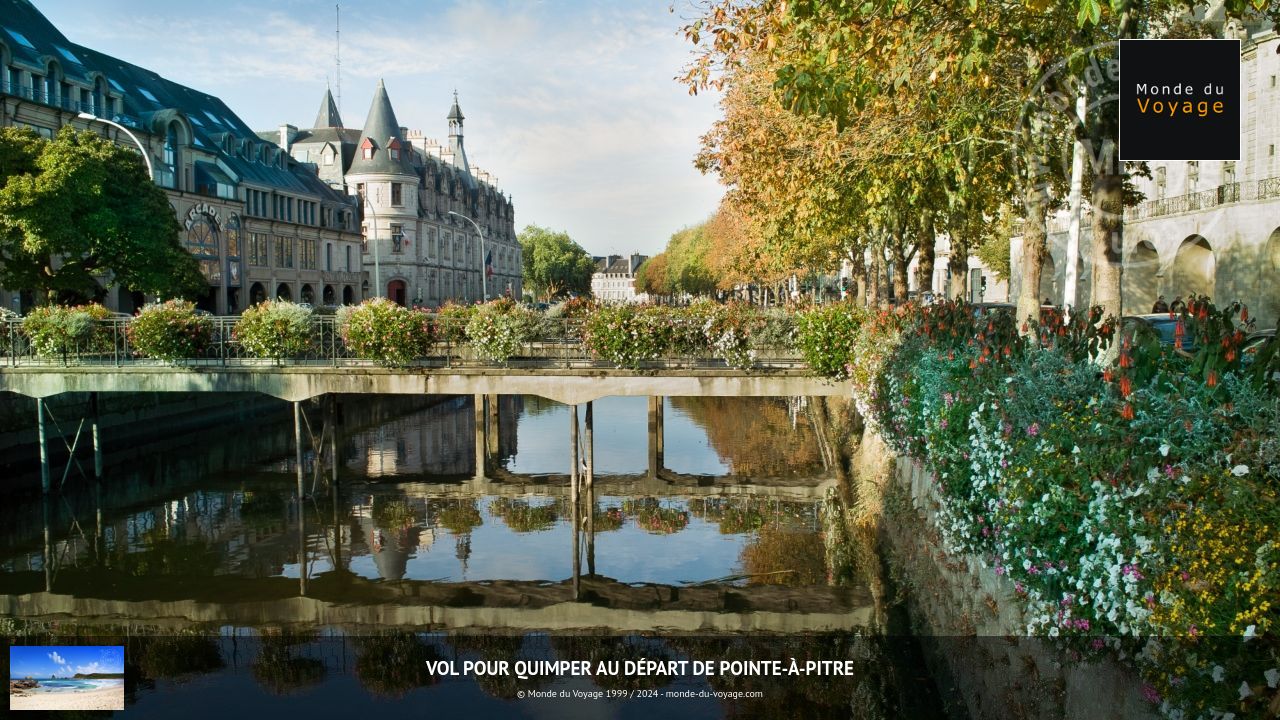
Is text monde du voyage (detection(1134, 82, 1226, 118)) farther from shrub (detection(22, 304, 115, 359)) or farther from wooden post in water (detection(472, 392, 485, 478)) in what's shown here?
shrub (detection(22, 304, 115, 359))

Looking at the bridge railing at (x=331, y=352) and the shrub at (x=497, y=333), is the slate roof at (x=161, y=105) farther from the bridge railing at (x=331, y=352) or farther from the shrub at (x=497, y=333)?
the shrub at (x=497, y=333)

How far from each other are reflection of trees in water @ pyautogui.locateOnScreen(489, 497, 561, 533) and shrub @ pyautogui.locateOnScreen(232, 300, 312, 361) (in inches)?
245

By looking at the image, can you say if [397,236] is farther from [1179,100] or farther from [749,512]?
[1179,100]

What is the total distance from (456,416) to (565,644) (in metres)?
27.8

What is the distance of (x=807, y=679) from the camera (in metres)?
12.3

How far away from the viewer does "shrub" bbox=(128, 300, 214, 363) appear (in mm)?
23375

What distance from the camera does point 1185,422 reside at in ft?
18.9

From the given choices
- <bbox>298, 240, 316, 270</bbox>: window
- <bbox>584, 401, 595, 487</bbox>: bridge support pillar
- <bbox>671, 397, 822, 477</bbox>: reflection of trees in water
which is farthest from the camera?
<bbox>298, 240, 316, 270</bbox>: window

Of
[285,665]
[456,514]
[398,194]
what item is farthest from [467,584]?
[398,194]

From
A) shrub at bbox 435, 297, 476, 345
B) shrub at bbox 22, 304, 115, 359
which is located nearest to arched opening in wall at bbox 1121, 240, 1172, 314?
shrub at bbox 435, 297, 476, 345

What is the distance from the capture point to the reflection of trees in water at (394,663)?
12.5 m

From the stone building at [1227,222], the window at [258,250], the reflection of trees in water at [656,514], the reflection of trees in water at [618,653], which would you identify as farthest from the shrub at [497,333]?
the window at [258,250]

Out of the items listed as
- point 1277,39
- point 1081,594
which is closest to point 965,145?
point 1081,594

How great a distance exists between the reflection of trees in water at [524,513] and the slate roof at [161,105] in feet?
117
